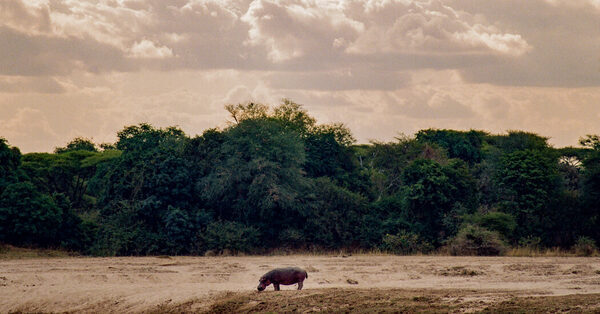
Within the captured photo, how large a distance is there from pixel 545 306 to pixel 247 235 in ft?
77.4

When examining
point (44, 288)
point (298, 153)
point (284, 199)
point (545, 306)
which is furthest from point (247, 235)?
point (545, 306)

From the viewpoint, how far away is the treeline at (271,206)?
3612 cm

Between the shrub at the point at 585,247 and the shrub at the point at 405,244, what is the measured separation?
670cm

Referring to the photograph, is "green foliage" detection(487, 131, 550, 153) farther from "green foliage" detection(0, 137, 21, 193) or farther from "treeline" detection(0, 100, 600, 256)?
"green foliage" detection(0, 137, 21, 193)

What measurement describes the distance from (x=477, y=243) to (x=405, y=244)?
141 inches

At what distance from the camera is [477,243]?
34.0m

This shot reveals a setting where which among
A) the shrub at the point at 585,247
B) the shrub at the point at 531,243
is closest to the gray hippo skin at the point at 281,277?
the shrub at the point at 531,243

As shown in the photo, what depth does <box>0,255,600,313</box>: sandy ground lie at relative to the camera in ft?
66.3

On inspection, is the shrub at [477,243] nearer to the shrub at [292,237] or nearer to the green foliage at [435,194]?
the green foliage at [435,194]

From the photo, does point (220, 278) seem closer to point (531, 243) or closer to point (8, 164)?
point (531, 243)

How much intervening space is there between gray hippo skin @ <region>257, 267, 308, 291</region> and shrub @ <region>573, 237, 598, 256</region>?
1911 cm

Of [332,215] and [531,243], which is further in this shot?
[332,215]

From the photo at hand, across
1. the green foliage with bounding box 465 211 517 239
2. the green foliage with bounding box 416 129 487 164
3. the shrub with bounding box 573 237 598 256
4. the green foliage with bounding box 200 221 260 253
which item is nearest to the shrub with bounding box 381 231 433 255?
the green foliage with bounding box 465 211 517 239

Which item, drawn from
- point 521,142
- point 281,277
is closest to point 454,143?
point 521,142
